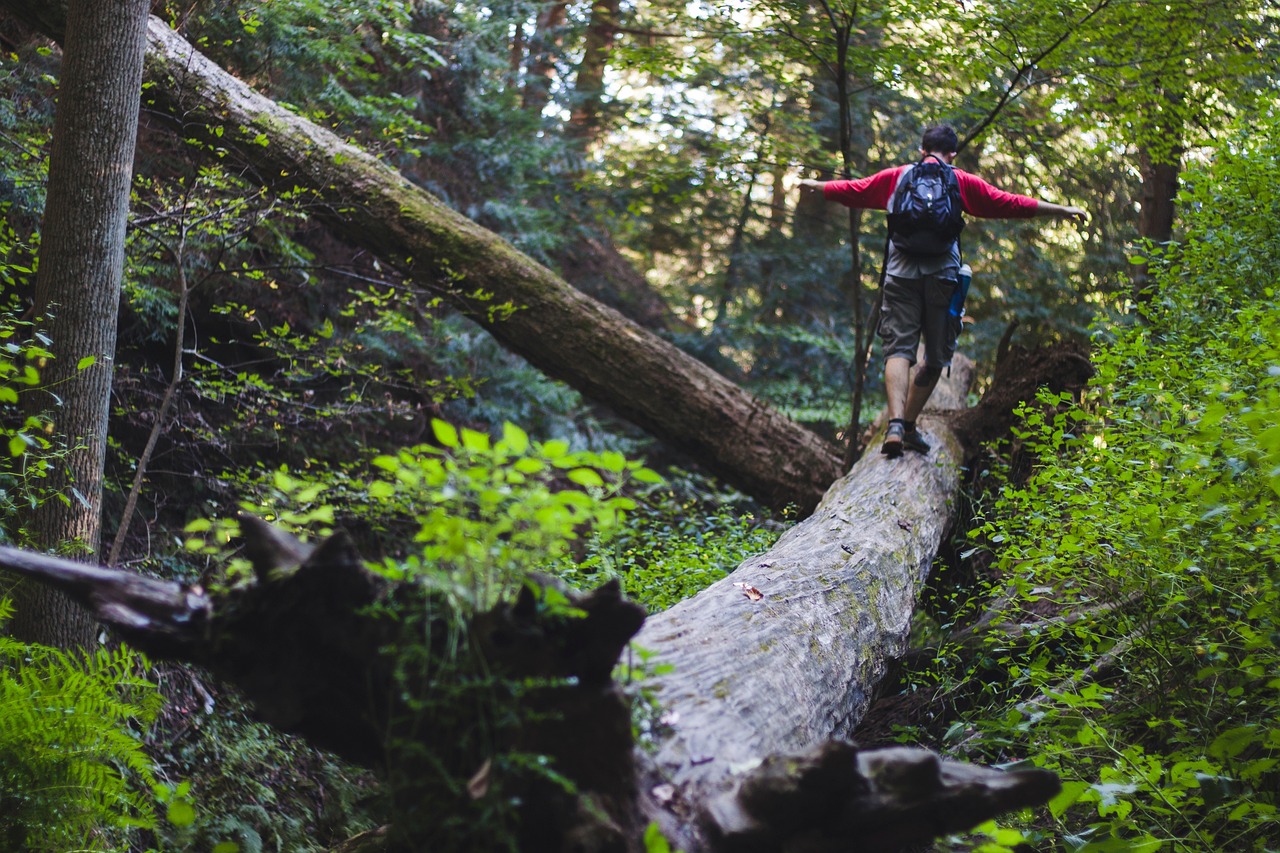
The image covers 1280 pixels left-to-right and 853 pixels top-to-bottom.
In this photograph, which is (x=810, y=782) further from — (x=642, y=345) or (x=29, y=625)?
(x=642, y=345)

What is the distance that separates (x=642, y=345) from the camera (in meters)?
7.75

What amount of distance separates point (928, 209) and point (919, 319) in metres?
0.83

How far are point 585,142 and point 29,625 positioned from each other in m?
9.73

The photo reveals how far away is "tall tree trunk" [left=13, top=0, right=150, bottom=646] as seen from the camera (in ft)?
14.3

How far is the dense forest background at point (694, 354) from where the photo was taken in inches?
118

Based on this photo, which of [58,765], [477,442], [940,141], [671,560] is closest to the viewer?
[477,442]

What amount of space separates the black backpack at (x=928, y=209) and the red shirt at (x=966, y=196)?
114mm

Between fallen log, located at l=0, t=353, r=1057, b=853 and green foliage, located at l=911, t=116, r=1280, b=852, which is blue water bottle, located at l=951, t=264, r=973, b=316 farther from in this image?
fallen log, located at l=0, t=353, r=1057, b=853

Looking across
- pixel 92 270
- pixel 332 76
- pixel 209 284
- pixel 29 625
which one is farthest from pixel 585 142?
pixel 29 625

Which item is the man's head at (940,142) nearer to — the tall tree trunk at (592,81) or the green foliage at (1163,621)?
the green foliage at (1163,621)

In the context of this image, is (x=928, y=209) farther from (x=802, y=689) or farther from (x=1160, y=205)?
(x=1160, y=205)

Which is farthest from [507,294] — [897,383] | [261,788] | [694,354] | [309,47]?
[694,354]

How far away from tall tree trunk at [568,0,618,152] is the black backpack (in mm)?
6239

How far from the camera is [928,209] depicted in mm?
5859
